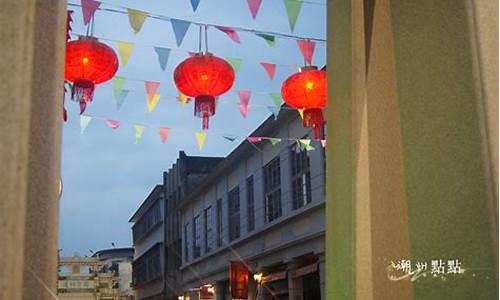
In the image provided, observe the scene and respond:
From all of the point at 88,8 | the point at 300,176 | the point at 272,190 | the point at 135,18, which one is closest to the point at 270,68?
the point at 135,18

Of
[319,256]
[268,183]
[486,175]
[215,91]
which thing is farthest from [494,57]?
[268,183]

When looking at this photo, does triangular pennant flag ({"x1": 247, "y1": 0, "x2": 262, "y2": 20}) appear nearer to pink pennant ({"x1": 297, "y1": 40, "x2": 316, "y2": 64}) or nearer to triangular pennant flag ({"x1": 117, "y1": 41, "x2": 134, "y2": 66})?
pink pennant ({"x1": 297, "y1": 40, "x2": 316, "y2": 64})

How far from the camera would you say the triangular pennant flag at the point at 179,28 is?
6.46 m

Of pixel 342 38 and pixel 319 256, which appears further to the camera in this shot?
pixel 319 256

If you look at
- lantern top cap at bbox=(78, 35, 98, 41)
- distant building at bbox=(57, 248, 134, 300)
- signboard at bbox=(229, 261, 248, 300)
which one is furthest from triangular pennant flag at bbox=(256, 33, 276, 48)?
distant building at bbox=(57, 248, 134, 300)

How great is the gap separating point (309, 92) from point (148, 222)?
145ft

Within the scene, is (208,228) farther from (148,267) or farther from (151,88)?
(148,267)

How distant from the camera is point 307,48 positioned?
7.28 metres

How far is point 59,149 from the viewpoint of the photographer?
236cm

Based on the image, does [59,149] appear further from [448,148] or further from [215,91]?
[215,91]

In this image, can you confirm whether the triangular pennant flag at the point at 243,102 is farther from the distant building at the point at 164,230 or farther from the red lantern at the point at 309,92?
the distant building at the point at 164,230

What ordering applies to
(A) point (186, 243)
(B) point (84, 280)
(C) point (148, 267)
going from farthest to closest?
(C) point (148, 267) < (A) point (186, 243) < (B) point (84, 280)

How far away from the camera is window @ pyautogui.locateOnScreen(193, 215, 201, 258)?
30547 millimetres

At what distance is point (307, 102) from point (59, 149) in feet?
16.7
